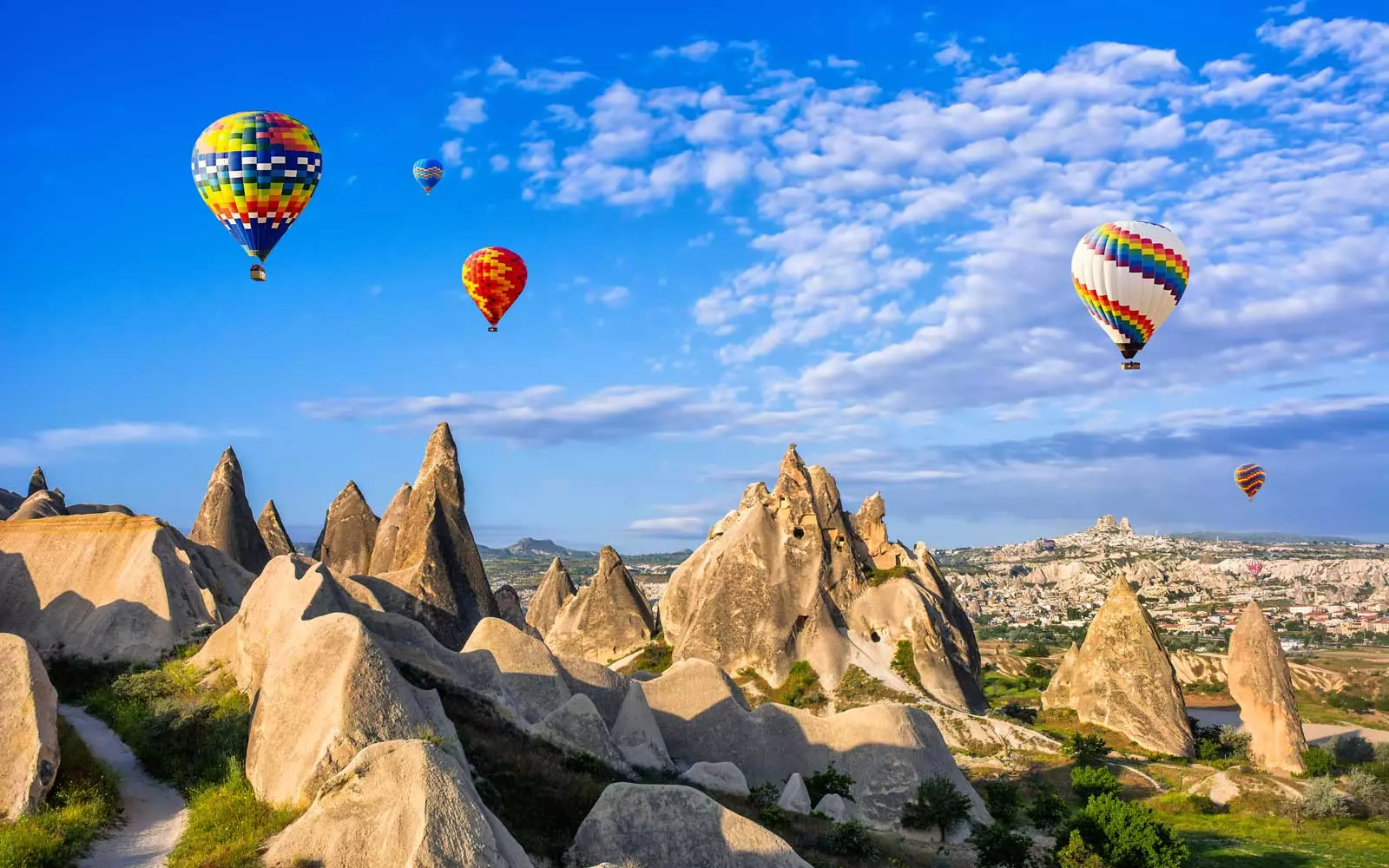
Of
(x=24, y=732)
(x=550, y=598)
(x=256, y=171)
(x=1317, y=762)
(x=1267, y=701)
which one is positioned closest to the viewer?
(x=24, y=732)

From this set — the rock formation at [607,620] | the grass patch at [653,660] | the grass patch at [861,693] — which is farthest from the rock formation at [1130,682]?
the rock formation at [607,620]

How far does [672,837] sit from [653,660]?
33765 millimetres

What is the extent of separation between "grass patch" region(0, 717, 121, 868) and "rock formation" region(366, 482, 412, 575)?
900 inches

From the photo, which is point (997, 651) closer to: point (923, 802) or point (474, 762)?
point (923, 802)

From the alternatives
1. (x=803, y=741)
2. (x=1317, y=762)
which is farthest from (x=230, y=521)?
(x=1317, y=762)

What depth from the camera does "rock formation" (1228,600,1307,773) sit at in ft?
141

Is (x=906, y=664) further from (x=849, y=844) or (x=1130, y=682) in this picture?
(x=849, y=844)

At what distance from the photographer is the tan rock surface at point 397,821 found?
11.9 metres

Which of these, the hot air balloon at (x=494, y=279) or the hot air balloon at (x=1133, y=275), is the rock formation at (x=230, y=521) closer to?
the hot air balloon at (x=494, y=279)

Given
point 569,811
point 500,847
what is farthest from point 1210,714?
point 500,847

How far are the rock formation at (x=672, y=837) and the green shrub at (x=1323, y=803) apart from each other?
29978mm

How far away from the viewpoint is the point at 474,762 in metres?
17.8

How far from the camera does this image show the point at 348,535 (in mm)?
45875

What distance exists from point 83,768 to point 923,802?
17.8 metres
